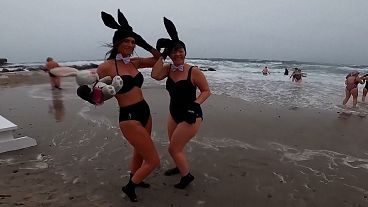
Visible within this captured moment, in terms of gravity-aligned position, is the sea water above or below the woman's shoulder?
below

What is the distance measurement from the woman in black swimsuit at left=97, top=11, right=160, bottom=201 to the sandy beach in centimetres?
50

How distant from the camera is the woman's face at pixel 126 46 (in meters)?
3.93

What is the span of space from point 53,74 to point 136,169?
5.32 feet

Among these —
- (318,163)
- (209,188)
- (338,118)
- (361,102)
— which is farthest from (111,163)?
(361,102)

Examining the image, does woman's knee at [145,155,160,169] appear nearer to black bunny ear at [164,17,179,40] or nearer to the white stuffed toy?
the white stuffed toy

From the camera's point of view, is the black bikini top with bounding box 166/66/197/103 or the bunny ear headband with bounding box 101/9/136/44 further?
the black bikini top with bounding box 166/66/197/103

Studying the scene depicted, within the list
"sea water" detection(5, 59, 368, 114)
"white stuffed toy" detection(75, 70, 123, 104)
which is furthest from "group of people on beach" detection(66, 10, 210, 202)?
"sea water" detection(5, 59, 368, 114)

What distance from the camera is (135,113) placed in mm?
3967

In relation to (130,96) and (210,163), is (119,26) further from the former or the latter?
(210,163)

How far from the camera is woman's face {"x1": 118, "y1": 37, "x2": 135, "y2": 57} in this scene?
3.93m

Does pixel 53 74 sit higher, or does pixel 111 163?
pixel 53 74

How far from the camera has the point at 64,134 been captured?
716 centimetres

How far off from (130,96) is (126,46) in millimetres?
604

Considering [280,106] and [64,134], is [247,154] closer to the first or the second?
[64,134]
